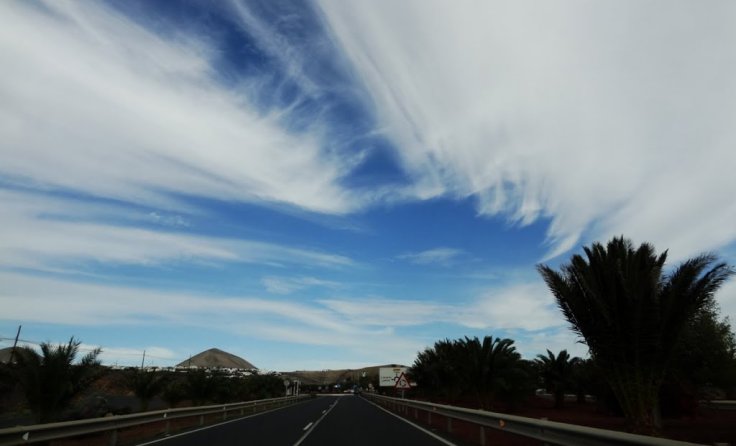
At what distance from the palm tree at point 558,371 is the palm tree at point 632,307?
2896 cm

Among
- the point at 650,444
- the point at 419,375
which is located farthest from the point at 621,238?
the point at 419,375

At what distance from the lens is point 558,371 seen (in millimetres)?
44750

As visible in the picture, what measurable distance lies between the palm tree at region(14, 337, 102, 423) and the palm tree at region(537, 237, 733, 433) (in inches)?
635

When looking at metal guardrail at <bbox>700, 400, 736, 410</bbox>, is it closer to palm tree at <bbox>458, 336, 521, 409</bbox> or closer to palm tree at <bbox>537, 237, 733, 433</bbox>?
palm tree at <bbox>458, 336, 521, 409</bbox>

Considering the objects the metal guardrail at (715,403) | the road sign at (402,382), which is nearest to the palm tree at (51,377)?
the road sign at (402,382)

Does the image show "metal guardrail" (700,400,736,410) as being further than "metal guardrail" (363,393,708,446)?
Yes

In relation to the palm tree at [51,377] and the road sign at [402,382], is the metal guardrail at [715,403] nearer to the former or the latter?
the road sign at [402,382]

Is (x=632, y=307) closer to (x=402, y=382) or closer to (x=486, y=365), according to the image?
(x=486, y=365)

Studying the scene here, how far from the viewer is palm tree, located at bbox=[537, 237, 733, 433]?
15.2 meters

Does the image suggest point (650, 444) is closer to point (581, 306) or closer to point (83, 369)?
point (581, 306)

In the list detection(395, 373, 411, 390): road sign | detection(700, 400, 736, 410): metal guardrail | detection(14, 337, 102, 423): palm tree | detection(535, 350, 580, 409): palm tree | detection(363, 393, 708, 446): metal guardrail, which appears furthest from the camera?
detection(535, 350, 580, 409): palm tree

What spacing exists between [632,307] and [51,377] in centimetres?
1864

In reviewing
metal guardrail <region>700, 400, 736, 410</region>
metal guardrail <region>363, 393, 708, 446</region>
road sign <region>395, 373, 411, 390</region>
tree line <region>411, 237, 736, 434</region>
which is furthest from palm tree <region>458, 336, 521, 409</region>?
metal guardrail <region>363, 393, 708, 446</region>

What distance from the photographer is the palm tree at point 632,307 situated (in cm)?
1524
